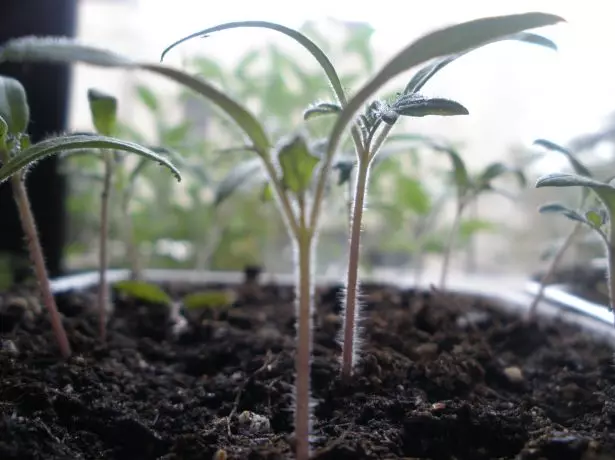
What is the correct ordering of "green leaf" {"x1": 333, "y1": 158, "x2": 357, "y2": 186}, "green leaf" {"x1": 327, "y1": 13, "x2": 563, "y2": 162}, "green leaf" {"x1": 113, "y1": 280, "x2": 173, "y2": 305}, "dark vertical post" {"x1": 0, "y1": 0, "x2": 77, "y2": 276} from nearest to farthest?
"green leaf" {"x1": 327, "y1": 13, "x2": 563, "y2": 162}, "green leaf" {"x1": 333, "y1": 158, "x2": 357, "y2": 186}, "green leaf" {"x1": 113, "y1": 280, "x2": 173, "y2": 305}, "dark vertical post" {"x1": 0, "y1": 0, "x2": 77, "y2": 276}

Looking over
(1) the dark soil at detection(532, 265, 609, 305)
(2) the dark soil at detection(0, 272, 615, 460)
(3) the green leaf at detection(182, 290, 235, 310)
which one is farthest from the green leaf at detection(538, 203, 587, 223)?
(3) the green leaf at detection(182, 290, 235, 310)

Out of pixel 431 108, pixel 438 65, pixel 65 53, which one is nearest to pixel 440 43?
pixel 431 108

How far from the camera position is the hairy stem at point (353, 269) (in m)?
0.69

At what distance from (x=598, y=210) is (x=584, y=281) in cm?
70

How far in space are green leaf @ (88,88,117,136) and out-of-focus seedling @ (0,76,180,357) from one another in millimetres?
90

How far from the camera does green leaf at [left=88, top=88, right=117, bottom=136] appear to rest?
0.80 metres

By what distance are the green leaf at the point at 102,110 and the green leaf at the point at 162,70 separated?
0.75 ft

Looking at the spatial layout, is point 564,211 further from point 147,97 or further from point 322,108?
point 147,97

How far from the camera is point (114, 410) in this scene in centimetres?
69

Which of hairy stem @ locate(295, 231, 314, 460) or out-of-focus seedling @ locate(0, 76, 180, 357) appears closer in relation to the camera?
hairy stem @ locate(295, 231, 314, 460)

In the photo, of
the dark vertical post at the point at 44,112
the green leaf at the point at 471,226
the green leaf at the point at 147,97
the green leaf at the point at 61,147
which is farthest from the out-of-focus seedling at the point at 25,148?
the green leaf at the point at 471,226

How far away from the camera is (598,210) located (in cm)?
86

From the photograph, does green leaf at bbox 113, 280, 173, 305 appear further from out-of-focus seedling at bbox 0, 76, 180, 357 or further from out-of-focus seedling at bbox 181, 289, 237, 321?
out-of-focus seedling at bbox 0, 76, 180, 357

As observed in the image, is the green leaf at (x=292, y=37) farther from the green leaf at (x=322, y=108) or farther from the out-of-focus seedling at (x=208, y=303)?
the out-of-focus seedling at (x=208, y=303)
